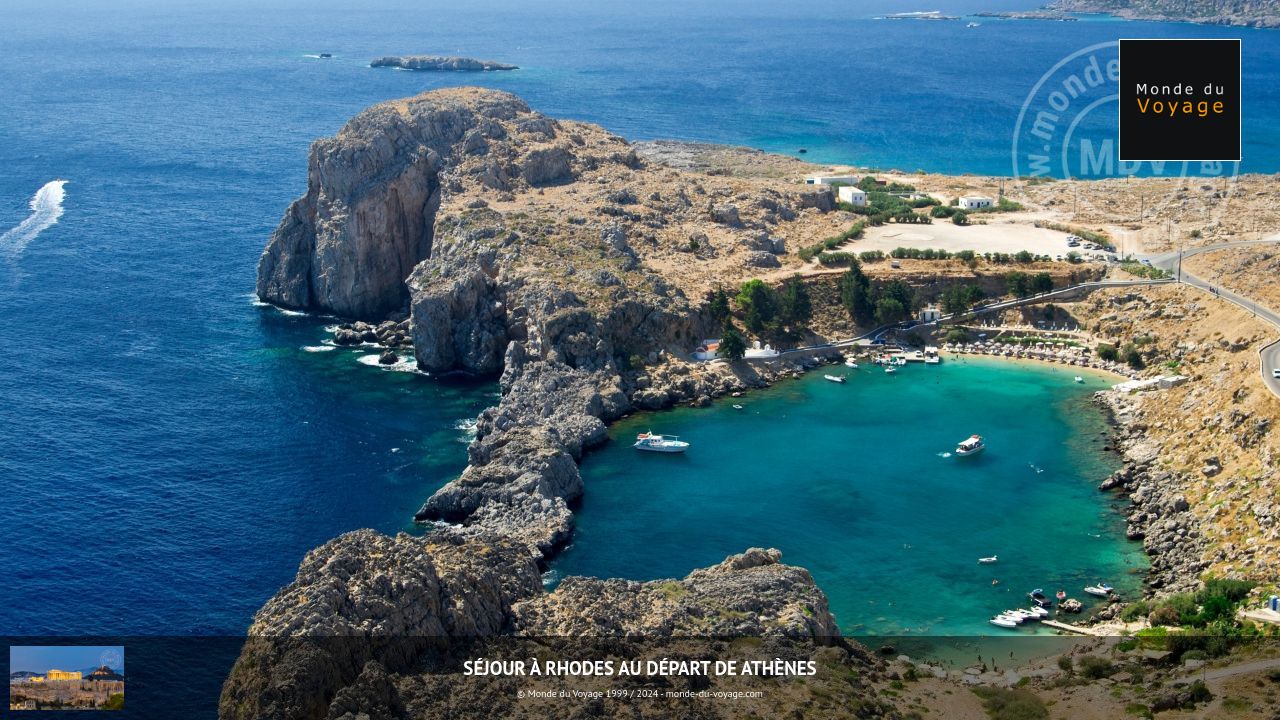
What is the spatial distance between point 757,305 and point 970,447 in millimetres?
27095

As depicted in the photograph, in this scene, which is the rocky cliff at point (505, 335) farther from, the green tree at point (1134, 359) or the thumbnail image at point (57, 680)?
the green tree at point (1134, 359)

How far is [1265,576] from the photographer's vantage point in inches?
2911

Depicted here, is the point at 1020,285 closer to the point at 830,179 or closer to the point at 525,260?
the point at 830,179

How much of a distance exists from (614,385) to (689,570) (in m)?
28.1

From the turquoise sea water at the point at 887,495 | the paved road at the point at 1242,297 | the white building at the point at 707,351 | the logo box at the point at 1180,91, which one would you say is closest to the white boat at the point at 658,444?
the turquoise sea water at the point at 887,495

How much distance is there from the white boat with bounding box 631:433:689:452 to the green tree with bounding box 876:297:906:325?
96.0 feet

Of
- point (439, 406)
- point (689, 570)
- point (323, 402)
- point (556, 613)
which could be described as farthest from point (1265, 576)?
point (323, 402)

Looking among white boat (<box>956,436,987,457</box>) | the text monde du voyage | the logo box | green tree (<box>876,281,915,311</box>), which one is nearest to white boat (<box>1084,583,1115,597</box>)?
white boat (<box>956,436,987,457</box>)

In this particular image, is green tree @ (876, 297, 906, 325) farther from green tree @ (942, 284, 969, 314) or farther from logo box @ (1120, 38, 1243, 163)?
logo box @ (1120, 38, 1243, 163)

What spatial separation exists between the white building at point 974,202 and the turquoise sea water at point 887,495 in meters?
34.0

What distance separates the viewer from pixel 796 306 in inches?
4680

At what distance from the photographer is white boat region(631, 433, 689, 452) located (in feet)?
323

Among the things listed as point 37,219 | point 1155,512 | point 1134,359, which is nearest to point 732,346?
point 1134,359

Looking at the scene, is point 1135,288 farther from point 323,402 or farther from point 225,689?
point 225,689
